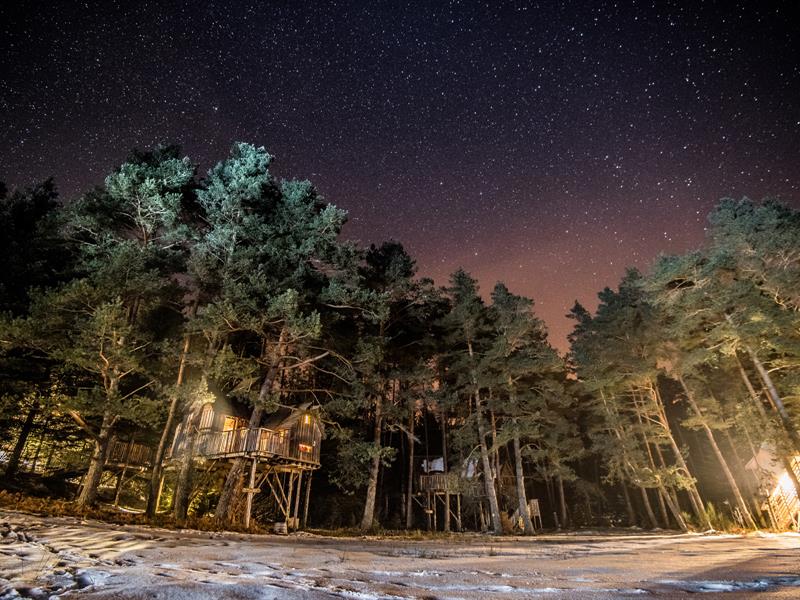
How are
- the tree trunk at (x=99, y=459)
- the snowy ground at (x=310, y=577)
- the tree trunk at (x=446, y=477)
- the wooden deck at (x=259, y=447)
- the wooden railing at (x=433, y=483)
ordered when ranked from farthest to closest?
1. the wooden railing at (x=433, y=483)
2. the tree trunk at (x=446, y=477)
3. the wooden deck at (x=259, y=447)
4. the tree trunk at (x=99, y=459)
5. the snowy ground at (x=310, y=577)

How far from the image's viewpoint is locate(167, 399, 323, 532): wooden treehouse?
18.0 metres

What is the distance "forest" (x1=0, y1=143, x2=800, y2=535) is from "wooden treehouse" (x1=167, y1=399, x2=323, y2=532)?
1.61 ft

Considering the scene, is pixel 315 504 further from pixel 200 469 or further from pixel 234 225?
pixel 234 225

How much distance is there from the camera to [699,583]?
10.9 ft

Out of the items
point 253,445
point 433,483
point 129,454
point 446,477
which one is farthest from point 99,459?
point 433,483

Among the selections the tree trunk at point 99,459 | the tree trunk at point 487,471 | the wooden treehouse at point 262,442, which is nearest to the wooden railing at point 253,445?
the wooden treehouse at point 262,442

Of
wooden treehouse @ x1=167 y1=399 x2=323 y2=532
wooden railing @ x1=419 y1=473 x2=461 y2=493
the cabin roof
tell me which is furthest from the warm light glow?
the cabin roof

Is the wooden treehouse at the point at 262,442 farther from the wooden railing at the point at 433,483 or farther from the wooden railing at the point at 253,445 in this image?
the wooden railing at the point at 433,483

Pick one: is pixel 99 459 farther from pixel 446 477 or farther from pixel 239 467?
pixel 446 477

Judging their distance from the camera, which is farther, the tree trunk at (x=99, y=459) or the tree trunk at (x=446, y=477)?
the tree trunk at (x=446, y=477)

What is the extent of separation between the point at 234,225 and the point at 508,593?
1597 centimetres

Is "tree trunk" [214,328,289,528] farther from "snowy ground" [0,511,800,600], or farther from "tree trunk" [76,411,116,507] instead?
"snowy ground" [0,511,800,600]

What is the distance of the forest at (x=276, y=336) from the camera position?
13844 mm

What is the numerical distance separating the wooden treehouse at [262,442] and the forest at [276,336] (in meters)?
0.49
